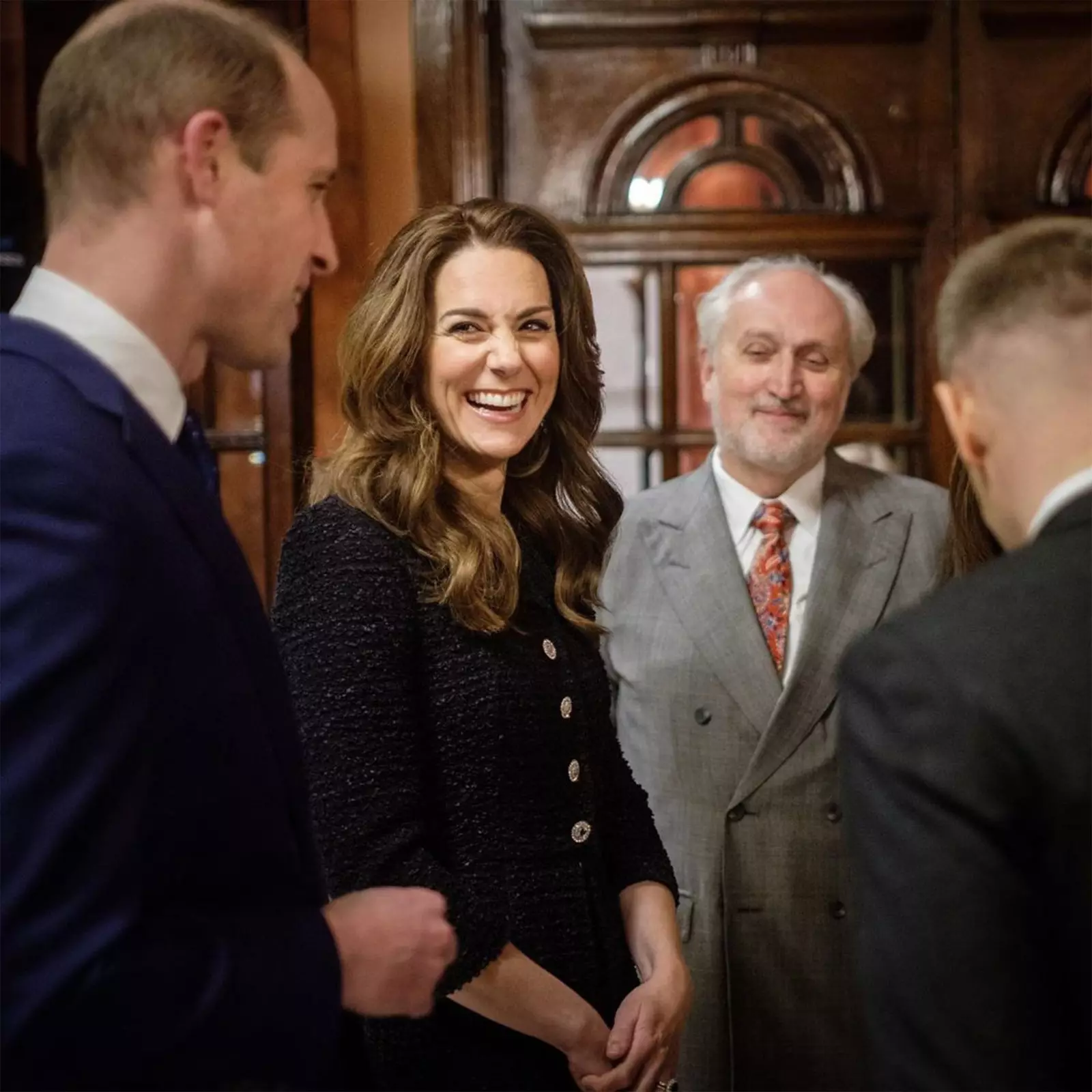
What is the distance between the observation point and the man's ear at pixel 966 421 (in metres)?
0.99

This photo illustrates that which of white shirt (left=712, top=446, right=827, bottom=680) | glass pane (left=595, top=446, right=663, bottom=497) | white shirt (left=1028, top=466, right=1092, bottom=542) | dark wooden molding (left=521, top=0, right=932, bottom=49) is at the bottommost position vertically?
white shirt (left=712, top=446, right=827, bottom=680)

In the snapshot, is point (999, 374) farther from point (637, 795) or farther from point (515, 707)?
point (637, 795)

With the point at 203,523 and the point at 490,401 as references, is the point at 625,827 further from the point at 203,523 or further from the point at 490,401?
the point at 203,523

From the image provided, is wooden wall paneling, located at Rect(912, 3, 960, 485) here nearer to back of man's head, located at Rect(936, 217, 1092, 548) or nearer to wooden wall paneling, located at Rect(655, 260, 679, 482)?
wooden wall paneling, located at Rect(655, 260, 679, 482)

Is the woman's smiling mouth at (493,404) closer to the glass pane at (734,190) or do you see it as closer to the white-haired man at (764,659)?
the white-haired man at (764,659)

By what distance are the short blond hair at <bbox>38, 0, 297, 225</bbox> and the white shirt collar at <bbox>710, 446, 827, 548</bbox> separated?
1320mm

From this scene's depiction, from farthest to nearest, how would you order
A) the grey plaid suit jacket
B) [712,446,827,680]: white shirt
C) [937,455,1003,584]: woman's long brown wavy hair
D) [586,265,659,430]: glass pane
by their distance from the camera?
[586,265,659,430]: glass pane → [712,446,827,680]: white shirt → the grey plaid suit jacket → [937,455,1003,584]: woman's long brown wavy hair

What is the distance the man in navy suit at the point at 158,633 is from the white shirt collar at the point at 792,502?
1.23 metres

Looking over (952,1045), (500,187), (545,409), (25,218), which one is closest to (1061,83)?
(500,187)

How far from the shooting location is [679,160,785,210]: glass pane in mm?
2697

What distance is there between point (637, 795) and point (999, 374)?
2.54 ft

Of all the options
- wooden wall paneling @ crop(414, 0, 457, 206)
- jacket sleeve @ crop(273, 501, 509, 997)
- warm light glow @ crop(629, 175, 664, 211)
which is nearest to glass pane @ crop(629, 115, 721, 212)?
warm light glow @ crop(629, 175, 664, 211)

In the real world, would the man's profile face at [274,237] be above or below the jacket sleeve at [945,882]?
above

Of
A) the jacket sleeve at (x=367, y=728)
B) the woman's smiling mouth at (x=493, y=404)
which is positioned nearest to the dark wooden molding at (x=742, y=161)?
the woman's smiling mouth at (x=493, y=404)
